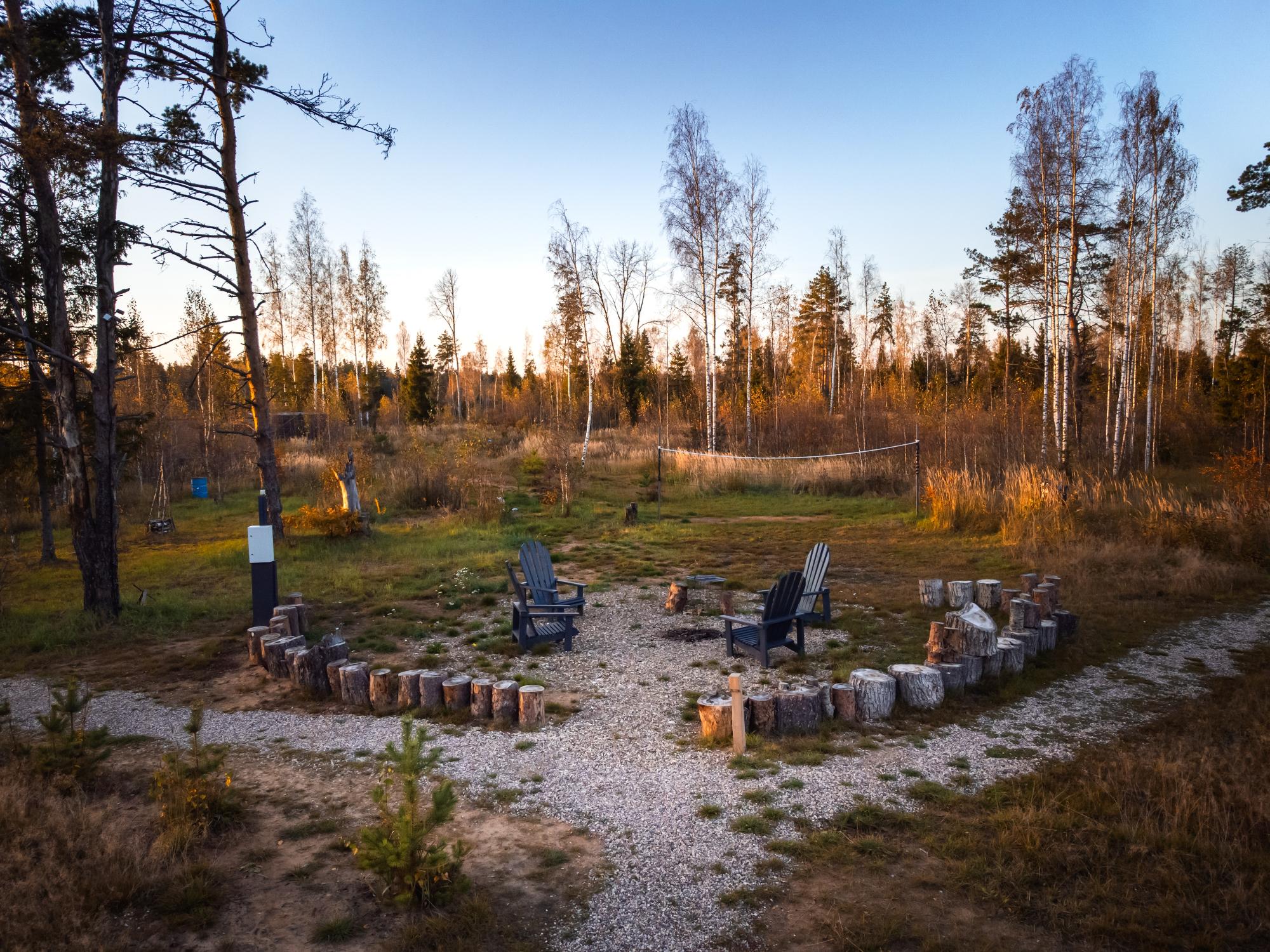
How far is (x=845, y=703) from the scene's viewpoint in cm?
467

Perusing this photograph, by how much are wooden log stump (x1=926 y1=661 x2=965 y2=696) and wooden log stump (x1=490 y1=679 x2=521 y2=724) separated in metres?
2.87

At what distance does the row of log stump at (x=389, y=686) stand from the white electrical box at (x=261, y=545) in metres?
0.88

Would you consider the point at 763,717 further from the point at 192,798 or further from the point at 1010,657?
the point at 192,798

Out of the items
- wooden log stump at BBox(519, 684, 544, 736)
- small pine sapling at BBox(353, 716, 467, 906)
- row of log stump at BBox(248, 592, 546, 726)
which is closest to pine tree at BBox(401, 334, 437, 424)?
row of log stump at BBox(248, 592, 546, 726)

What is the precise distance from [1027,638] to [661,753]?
337 cm

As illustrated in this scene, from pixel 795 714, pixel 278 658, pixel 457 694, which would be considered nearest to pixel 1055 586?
pixel 795 714

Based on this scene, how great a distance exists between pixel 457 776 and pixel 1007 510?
1030 centimetres

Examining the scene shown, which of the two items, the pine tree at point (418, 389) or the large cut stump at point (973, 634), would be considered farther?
the pine tree at point (418, 389)

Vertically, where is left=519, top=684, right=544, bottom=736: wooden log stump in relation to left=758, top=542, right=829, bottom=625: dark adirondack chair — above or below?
below

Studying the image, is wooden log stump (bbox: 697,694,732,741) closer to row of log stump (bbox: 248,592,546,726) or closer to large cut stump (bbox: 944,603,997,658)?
row of log stump (bbox: 248,592,546,726)

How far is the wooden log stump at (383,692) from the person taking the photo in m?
5.08

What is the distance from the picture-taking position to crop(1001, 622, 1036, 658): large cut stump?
5750 millimetres

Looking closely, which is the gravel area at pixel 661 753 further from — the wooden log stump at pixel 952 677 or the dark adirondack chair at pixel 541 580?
the dark adirondack chair at pixel 541 580

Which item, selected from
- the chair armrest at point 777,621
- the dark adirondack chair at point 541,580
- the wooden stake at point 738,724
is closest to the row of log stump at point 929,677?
the wooden stake at point 738,724
